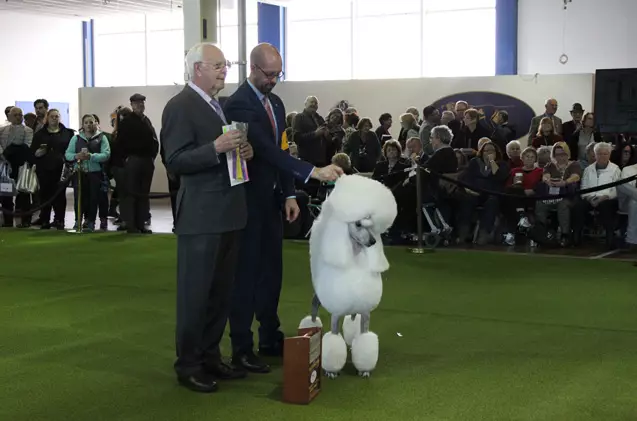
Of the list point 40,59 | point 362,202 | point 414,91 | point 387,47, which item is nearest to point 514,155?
point 414,91

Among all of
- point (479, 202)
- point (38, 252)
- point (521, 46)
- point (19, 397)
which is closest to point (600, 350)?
point (19, 397)

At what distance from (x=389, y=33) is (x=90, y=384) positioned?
52.4 ft

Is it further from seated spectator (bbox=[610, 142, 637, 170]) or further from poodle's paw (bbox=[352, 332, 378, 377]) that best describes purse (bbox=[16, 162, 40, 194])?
poodle's paw (bbox=[352, 332, 378, 377])

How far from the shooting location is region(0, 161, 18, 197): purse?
11836 millimetres

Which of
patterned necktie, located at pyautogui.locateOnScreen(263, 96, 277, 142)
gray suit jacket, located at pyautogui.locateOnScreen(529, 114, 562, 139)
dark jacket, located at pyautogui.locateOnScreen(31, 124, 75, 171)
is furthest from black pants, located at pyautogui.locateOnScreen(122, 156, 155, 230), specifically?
patterned necktie, located at pyautogui.locateOnScreen(263, 96, 277, 142)

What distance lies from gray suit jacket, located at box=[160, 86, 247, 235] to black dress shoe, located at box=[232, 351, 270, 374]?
81 cm

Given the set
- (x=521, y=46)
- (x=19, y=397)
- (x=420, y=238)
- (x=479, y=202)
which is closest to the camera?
(x=19, y=397)

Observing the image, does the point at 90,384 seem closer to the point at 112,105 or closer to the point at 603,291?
the point at 603,291

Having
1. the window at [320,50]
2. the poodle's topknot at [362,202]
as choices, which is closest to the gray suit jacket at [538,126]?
the window at [320,50]

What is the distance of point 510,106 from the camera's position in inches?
580

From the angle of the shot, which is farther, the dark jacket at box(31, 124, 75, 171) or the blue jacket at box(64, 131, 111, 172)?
the dark jacket at box(31, 124, 75, 171)

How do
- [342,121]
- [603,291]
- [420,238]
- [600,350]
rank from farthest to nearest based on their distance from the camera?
[342,121]
[420,238]
[603,291]
[600,350]

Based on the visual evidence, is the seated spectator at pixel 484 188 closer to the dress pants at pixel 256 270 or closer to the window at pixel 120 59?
the dress pants at pixel 256 270

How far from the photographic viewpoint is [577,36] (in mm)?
16500
